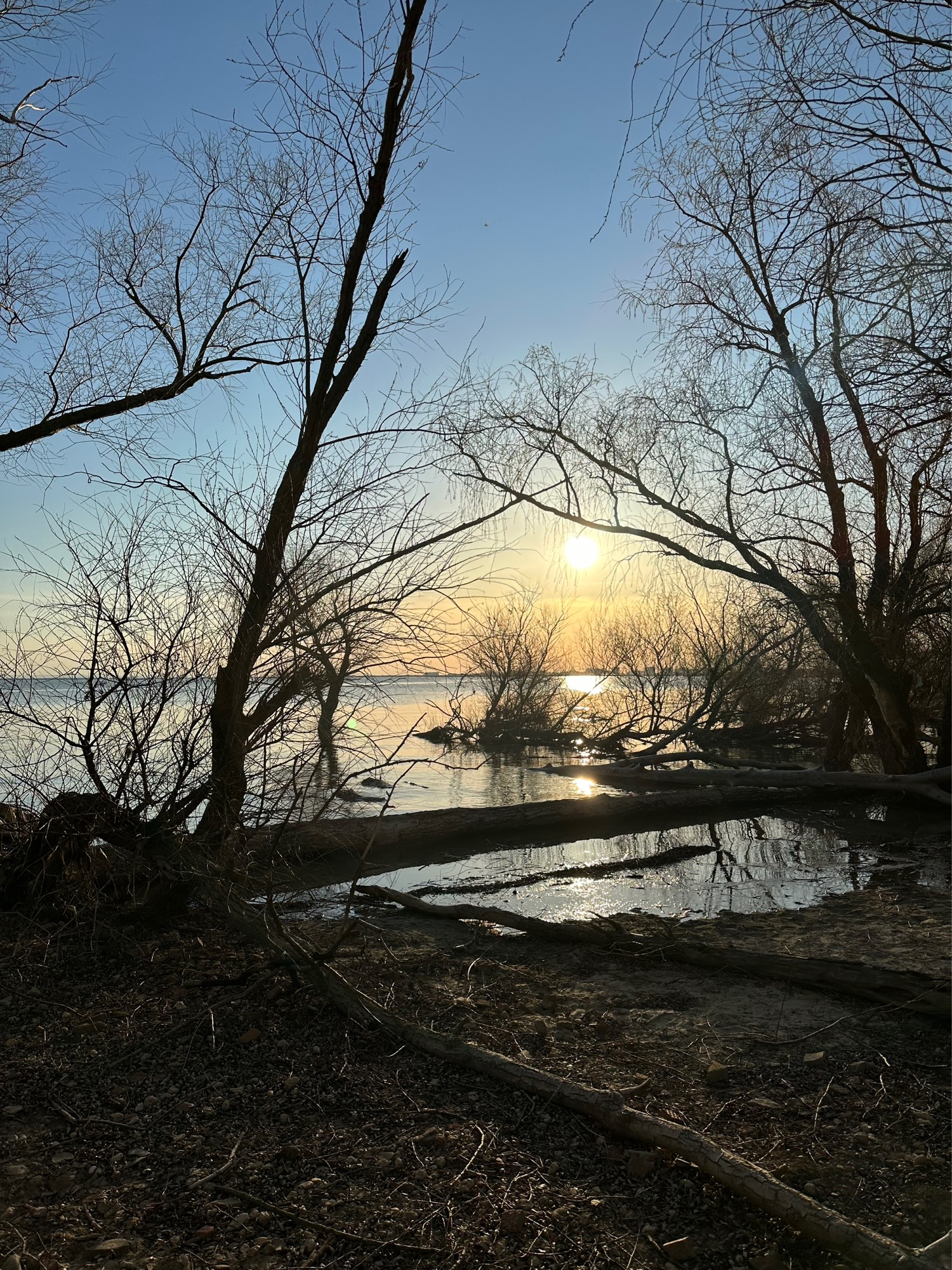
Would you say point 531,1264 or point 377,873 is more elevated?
point 377,873

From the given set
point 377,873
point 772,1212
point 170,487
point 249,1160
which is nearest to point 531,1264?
point 772,1212

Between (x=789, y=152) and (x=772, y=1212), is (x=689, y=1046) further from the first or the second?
(x=789, y=152)

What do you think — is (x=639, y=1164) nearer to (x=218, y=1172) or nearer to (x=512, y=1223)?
(x=512, y=1223)

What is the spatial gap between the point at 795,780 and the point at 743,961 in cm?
818

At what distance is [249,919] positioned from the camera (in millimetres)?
4734

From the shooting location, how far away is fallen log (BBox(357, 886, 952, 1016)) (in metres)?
4.12

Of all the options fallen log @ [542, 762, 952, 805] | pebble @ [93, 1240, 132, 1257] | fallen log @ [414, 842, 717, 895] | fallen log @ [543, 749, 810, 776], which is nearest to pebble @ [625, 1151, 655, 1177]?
pebble @ [93, 1240, 132, 1257]

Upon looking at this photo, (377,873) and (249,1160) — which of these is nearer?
(249,1160)

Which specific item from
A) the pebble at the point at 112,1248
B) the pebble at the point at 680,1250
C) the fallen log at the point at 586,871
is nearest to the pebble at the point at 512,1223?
the pebble at the point at 680,1250

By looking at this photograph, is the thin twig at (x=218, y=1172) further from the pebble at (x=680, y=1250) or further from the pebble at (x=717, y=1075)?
the pebble at (x=717, y=1075)

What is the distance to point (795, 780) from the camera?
1237 cm

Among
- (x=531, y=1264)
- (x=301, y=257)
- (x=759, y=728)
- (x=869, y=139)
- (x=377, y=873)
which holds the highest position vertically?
(x=301, y=257)

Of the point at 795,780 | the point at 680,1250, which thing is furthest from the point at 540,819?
the point at 680,1250

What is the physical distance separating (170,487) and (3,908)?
2.62m
